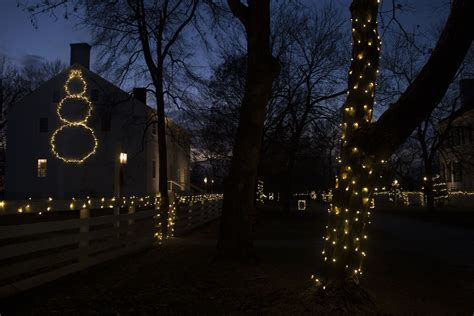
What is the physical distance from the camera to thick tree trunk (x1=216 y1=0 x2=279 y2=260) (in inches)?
408

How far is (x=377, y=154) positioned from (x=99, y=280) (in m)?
4.62

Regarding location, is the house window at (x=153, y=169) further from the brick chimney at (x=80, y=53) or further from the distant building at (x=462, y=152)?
the distant building at (x=462, y=152)

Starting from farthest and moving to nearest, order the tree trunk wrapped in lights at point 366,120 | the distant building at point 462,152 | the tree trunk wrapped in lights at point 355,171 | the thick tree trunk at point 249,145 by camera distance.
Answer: the distant building at point 462,152 < the thick tree trunk at point 249,145 < the tree trunk wrapped in lights at point 355,171 < the tree trunk wrapped in lights at point 366,120

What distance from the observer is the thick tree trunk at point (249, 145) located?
1038cm

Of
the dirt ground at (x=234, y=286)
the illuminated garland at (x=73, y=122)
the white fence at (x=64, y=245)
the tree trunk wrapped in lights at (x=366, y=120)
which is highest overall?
the illuminated garland at (x=73, y=122)

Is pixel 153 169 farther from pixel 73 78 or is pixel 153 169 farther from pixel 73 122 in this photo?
pixel 73 78

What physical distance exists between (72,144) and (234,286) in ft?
92.4

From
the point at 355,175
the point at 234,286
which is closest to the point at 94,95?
the point at 234,286

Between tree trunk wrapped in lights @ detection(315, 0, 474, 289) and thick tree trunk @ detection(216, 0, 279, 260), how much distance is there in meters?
3.24

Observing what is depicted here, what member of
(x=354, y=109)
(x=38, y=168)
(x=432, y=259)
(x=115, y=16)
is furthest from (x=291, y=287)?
(x=38, y=168)

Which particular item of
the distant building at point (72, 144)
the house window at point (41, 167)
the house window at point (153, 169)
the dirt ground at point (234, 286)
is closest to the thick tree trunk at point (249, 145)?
the dirt ground at point (234, 286)

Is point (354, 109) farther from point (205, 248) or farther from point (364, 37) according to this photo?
point (205, 248)

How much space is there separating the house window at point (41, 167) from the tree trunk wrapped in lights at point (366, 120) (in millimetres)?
30349

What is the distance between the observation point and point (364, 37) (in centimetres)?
742
